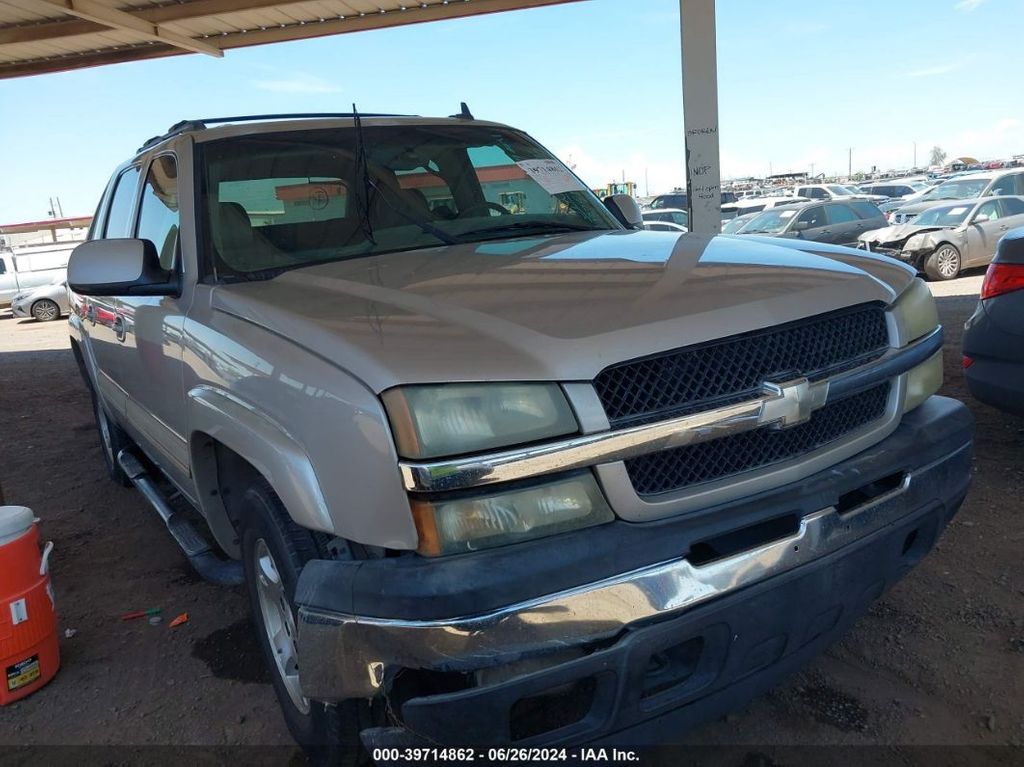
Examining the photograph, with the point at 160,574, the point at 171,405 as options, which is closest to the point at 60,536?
the point at 160,574

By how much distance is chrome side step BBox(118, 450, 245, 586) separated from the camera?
116 inches

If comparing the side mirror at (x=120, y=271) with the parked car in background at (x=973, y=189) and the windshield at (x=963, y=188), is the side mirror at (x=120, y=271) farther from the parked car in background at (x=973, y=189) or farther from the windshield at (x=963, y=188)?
the windshield at (x=963, y=188)

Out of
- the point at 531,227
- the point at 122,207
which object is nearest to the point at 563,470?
the point at 531,227

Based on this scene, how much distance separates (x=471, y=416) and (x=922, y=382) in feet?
5.04

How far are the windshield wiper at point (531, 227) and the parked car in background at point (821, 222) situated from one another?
12.6 metres

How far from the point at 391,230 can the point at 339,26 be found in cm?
966

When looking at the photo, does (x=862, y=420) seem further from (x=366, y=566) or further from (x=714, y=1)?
(x=714, y=1)

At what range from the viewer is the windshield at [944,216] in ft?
47.0

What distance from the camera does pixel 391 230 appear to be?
3.01 m

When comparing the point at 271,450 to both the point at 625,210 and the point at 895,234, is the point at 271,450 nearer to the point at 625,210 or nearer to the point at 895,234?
the point at 625,210

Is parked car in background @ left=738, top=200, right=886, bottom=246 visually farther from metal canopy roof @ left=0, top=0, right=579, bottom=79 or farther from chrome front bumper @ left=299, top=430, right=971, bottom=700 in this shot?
chrome front bumper @ left=299, top=430, right=971, bottom=700

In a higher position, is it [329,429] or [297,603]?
[329,429]

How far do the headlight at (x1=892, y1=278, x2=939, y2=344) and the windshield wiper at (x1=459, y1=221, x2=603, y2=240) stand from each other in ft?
4.10

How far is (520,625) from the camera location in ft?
5.43
